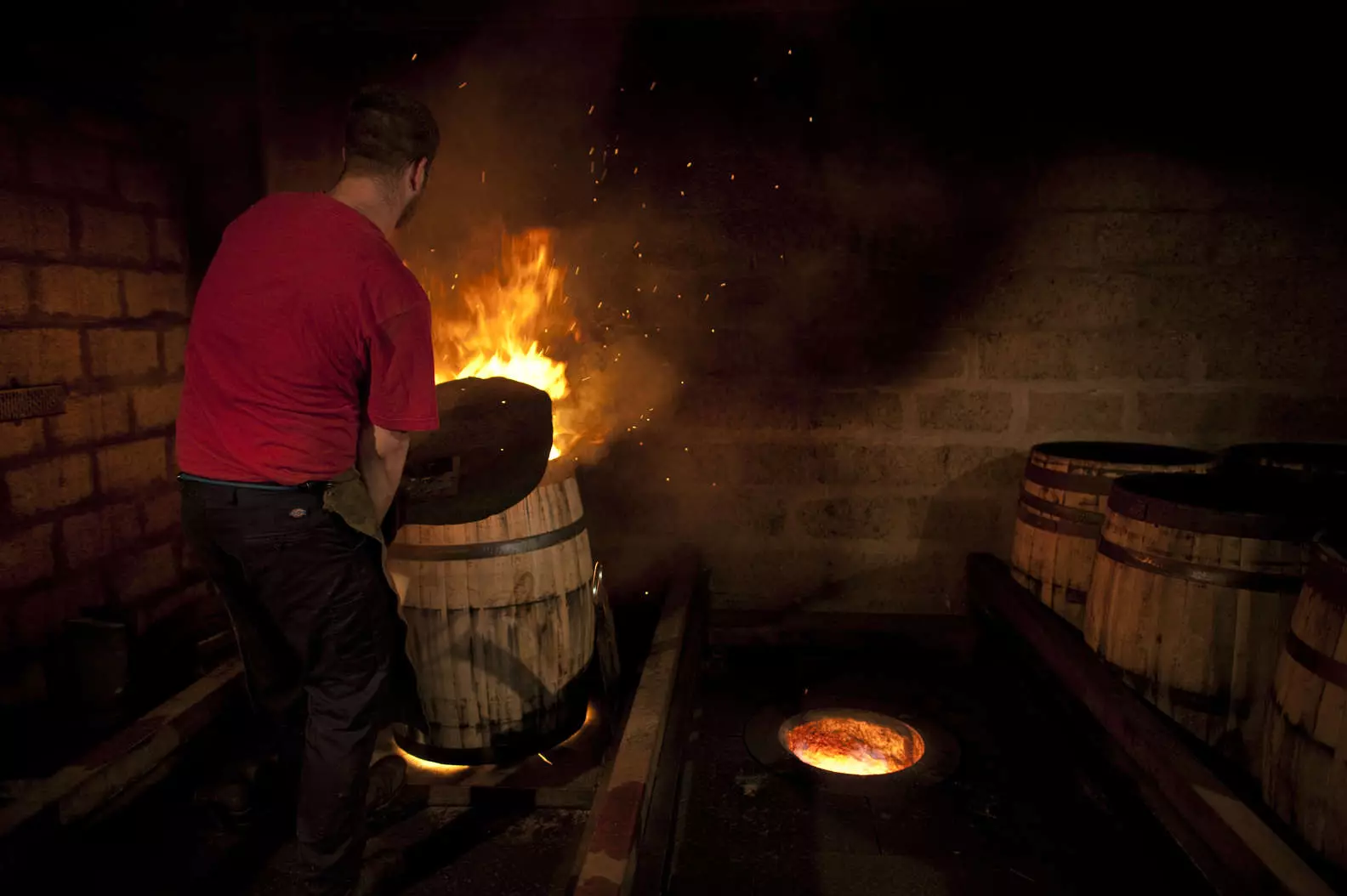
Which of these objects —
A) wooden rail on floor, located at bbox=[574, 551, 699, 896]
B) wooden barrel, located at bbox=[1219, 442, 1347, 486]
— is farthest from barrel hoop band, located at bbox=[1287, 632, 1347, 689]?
wooden rail on floor, located at bbox=[574, 551, 699, 896]

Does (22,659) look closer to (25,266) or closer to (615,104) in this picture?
(25,266)

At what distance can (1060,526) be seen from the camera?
3312 millimetres

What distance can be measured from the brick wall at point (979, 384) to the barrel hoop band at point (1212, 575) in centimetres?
164

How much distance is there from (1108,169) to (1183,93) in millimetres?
490

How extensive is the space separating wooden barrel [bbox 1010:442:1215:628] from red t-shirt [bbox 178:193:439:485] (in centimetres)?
273

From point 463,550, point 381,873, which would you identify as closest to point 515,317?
point 463,550

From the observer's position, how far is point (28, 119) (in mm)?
3143

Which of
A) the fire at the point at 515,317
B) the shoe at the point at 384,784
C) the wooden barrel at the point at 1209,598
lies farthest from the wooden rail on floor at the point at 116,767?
the wooden barrel at the point at 1209,598

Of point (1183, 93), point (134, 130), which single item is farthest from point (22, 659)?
point (1183, 93)

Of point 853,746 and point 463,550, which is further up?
point 463,550

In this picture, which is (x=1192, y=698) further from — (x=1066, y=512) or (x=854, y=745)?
(x=854, y=745)

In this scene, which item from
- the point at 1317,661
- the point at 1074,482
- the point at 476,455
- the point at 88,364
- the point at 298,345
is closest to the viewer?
the point at 1317,661

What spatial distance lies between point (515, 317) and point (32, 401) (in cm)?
218

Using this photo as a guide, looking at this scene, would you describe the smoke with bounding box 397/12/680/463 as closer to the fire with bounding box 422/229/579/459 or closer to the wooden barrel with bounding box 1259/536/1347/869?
the fire with bounding box 422/229/579/459
